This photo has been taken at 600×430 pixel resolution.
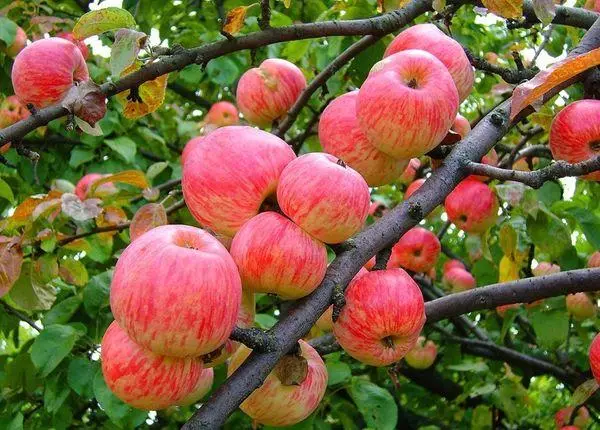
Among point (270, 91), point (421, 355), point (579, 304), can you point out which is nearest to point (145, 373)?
point (270, 91)

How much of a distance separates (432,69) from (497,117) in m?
0.21

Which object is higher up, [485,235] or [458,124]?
[458,124]

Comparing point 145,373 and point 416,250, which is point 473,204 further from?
point 145,373

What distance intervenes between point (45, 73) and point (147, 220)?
428 millimetres

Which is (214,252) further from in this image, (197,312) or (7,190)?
(7,190)

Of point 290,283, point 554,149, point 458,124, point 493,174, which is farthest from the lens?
point 458,124

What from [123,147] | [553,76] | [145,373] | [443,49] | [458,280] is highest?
[553,76]

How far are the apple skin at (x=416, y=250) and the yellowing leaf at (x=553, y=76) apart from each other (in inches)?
53.1

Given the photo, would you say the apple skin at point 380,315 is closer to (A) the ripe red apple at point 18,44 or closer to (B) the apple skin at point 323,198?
(B) the apple skin at point 323,198

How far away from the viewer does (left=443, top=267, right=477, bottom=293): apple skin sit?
300 centimetres

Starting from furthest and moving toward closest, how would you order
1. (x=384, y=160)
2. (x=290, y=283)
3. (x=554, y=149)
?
(x=554, y=149) < (x=384, y=160) < (x=290, y=283)

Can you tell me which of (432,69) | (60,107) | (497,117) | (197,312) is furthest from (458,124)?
(197,312)

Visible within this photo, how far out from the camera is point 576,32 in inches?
96.8

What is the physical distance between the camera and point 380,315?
1.20 m
